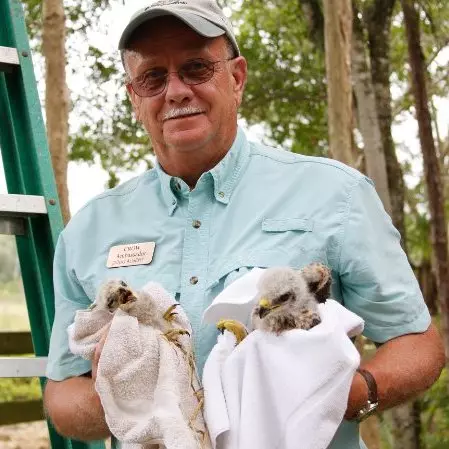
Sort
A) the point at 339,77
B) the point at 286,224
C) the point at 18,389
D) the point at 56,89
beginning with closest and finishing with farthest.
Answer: the point at 286,224
the point at 56,89
the point at 339,77
the point at 18,389

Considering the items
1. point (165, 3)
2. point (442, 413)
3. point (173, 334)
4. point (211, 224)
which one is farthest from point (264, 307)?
point (442, 413)

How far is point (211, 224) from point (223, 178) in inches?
6.2

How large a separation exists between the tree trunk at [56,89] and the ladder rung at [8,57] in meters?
3.22

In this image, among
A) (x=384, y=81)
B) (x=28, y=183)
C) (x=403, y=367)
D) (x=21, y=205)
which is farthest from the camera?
(x=384, y=81)

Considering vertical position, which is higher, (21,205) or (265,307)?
(21,205)

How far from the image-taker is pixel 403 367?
2.47 meters

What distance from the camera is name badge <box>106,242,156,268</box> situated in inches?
107

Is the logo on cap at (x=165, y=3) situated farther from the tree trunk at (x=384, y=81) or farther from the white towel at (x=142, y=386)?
the tree trunk at (x=384, y=81)

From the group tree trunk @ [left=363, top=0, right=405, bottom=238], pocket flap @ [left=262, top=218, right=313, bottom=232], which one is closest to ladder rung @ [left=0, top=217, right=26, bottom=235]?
pocket flap @ [left=262, top=218, right=313, bottom=232]

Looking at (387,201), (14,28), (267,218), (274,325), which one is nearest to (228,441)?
(274,325)

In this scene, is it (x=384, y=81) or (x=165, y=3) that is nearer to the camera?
(x=165, y=3)

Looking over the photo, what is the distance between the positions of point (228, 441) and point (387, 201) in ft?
25.0

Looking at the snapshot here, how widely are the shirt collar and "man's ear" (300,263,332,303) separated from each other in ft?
2.17

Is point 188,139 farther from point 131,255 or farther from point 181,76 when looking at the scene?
point 131,255
